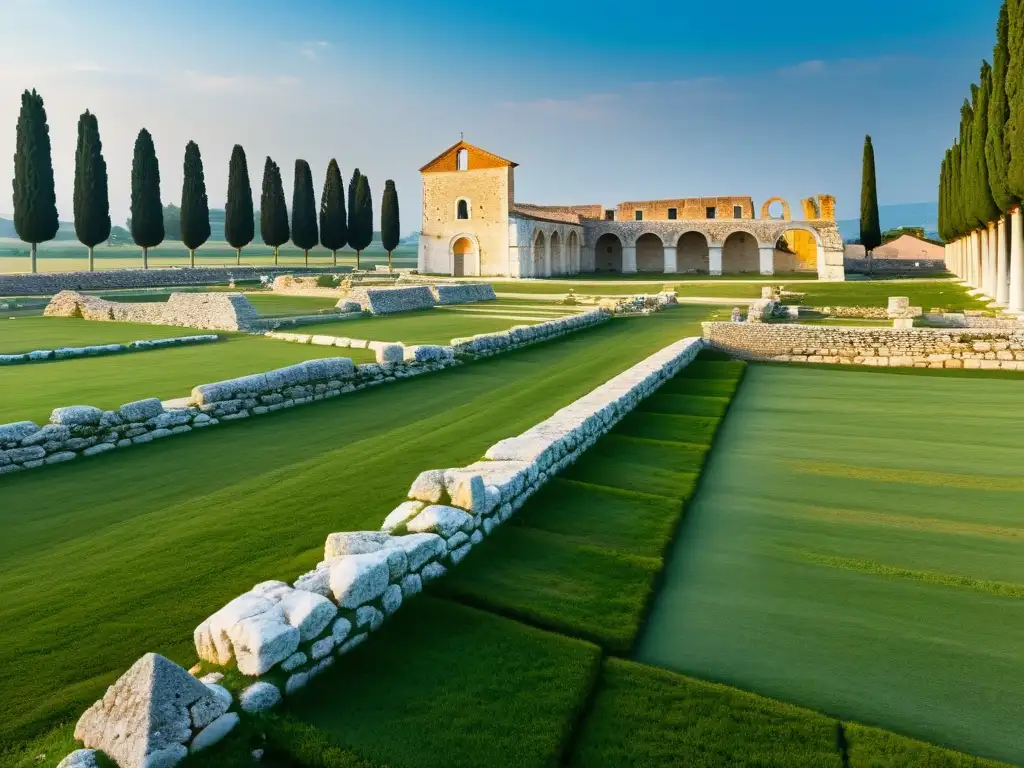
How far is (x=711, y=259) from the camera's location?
5097 centimetres

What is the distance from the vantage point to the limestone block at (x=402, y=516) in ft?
15.5

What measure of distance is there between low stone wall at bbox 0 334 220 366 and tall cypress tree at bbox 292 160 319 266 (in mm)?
35402

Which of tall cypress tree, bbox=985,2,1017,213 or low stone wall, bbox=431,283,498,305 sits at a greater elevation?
tall cypress tree, bbox=985,2,1017,213

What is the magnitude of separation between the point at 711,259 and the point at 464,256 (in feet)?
56.0

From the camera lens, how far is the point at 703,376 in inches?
506

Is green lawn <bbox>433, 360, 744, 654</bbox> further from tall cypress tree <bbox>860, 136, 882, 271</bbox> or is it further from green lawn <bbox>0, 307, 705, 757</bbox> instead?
tall cypress tree <bbox>860, 136, 882, 271</bbox>

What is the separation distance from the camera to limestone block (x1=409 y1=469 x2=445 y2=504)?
16.7ft

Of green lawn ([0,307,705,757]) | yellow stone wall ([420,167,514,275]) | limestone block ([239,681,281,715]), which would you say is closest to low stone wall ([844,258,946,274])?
yellow stone wall ([420,167,514,275])

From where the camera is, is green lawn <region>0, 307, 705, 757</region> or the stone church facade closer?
green lawn <region>0, 307, 705, 757</region>

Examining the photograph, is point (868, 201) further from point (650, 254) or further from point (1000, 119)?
point (1000, 119)

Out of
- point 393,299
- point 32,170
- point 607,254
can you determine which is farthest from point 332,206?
point 393,299

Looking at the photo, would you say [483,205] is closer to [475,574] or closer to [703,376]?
[703,376]

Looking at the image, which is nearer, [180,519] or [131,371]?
[180,519]

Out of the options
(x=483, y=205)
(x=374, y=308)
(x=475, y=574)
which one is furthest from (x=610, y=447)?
(x=483, y=205)
